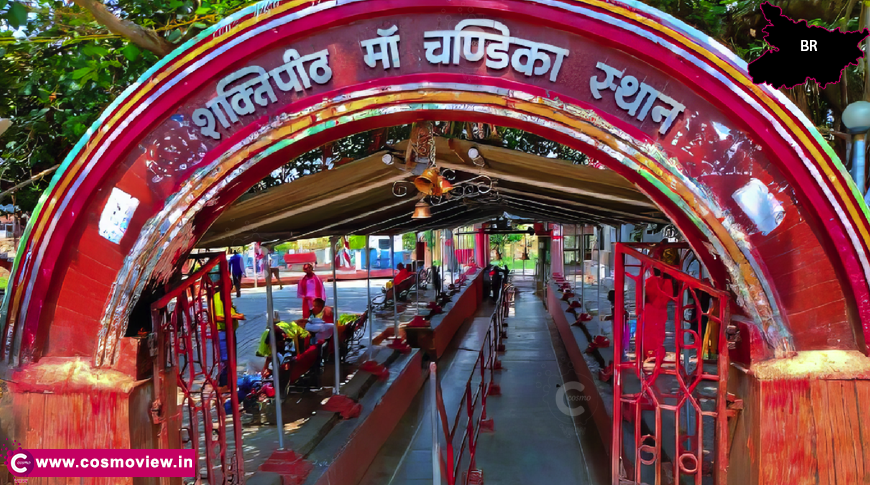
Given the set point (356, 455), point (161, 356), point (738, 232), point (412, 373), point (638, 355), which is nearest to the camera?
point (738, 232)

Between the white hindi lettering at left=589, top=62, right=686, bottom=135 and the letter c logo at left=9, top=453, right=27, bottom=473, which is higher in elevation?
the white hindi lettering at left=589, top=62, right=686, bottom=135

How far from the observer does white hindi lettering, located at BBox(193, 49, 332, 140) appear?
2804 millimetres

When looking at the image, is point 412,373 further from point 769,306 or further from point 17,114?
point 769,306

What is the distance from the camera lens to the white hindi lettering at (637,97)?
2654 mm

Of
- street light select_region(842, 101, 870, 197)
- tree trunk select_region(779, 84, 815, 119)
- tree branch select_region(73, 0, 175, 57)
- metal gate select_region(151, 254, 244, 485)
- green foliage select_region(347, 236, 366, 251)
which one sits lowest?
metal gate select_region(151, 254, 244, 485)

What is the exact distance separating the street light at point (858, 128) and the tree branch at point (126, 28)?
4646mm

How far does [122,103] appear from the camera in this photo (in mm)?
2881

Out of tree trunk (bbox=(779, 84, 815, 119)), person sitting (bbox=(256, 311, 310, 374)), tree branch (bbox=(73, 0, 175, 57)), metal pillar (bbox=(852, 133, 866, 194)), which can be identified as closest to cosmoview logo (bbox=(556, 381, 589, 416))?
person sitting (bbox=(256, 311, 310, 374))

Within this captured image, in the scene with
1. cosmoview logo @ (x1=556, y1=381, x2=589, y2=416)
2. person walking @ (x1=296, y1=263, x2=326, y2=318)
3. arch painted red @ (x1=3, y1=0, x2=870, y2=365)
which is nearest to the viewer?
arch painted red @ (x1=3, y1=0, x2=870, y2=365)

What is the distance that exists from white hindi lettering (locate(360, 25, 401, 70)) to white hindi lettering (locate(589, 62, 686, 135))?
3.10 ft

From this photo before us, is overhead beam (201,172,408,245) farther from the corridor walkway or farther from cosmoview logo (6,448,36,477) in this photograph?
the corridor walkway

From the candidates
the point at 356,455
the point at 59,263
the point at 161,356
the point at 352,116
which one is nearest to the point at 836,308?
the point at 352,116

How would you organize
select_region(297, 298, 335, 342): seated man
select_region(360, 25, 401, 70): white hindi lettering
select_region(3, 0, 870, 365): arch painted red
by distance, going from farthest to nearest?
select_region(297, 298, 335, 342): seated man < select_region(360, 25, 401, 70): white hindi lettering < select_region(3, 0, 870, 365): arch painted red

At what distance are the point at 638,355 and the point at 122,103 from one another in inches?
131
